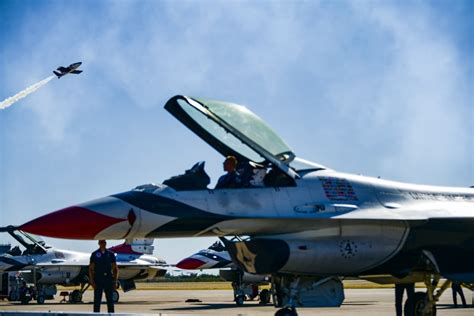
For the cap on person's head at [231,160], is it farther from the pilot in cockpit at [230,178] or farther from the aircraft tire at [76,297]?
the aircraft tire at [76,297]

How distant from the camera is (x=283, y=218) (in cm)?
1045

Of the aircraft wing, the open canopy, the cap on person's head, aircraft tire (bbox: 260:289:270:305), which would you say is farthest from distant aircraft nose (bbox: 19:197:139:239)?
aircraft tire (bbox: 260:289:270:305)

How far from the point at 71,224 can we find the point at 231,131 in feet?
8.78

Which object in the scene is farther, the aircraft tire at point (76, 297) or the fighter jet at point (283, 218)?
the aircraft tire at point (76, 297)

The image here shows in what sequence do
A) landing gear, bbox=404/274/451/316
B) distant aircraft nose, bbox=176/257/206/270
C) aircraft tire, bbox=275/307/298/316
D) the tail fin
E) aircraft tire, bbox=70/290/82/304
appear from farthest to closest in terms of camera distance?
the tail fin < distant aircraft nose, bbox=176/257/206/270 < aircraft tire, bbox=70/290/82/304 < landing gear, bbox=404/274/451/316 < aircraft tire, bbox=275/307/298/316

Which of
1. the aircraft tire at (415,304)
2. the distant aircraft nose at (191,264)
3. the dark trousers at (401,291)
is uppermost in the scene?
the distant aircraft nose at (191,264)

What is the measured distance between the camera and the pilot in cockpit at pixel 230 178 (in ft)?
35.0

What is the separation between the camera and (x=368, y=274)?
1118 centimetres

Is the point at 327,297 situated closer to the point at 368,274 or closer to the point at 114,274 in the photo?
the point at 368,274

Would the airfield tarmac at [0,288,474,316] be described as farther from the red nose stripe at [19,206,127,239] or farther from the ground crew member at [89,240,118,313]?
the red nose stripe at [19,206,127,239]

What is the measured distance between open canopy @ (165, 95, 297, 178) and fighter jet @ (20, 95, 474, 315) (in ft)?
0.05

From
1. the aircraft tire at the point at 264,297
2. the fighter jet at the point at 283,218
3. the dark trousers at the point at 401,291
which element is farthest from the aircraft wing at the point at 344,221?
the aircraft tire at the point at 264,297

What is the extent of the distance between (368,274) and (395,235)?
0.69 meters

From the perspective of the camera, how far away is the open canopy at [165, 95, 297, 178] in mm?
11023
